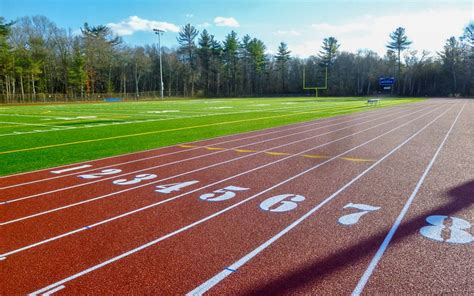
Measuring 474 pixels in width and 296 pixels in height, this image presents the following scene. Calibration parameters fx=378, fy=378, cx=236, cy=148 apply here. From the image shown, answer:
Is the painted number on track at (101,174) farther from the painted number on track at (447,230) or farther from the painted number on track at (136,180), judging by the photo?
the painted number on track at (447,230)

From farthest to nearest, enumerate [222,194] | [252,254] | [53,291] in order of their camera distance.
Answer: [222,194] < [252,254] < [53,291]

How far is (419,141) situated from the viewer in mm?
13367

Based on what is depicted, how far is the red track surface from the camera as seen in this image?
3803 millimetres

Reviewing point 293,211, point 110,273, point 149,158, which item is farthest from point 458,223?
point 149,158

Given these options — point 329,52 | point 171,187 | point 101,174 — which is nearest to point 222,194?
point 171,187

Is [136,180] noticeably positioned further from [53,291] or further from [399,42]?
[399,42]

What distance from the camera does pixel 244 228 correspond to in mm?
5188

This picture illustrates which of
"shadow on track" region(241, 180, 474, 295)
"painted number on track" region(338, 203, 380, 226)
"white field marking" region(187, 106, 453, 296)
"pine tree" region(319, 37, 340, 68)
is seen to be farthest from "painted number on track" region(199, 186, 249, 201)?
"pine tree" region(319, 37, 340, 68)

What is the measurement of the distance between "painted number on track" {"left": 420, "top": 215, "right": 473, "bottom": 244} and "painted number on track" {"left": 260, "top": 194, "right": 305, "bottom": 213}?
6.39 ft

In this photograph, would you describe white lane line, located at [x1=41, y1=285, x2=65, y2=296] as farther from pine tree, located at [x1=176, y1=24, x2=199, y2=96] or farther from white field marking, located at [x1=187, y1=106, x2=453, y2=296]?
pine tree, located at [x1=176, y1=24, x2=199, y2=96]

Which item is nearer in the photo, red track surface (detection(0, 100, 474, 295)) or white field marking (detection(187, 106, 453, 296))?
white field marking (detection(187, 106, 453, 296))

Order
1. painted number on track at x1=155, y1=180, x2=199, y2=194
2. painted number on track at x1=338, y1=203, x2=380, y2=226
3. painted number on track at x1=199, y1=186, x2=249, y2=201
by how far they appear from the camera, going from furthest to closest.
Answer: painted number on track at x1=155, y1=180, x2=199, y2=194, painted number on track at x1=199, y1=186, x2=249, y2=201, painted number on track at x1=338, y1=203, x2=380, y2=226

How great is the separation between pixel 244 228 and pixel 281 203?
1.31m

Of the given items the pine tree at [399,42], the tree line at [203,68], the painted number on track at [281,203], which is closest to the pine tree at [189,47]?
the tree line at [203,68]
